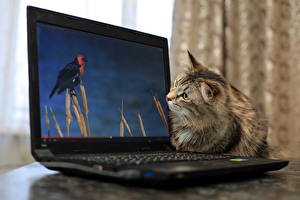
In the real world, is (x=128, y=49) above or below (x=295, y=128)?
above

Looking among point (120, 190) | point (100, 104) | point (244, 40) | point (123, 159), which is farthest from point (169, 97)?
point (244, 40)

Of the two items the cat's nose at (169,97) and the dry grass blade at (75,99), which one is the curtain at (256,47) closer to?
the cat's nose at (169,97)

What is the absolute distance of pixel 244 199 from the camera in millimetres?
429

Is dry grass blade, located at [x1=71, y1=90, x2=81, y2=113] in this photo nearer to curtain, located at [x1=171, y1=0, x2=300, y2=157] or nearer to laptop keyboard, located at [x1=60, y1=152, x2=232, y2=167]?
laptop keyboard, located at [x1=60, y1=152, x2=232, y2=167]

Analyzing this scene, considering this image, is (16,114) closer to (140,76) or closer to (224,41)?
(140,76)

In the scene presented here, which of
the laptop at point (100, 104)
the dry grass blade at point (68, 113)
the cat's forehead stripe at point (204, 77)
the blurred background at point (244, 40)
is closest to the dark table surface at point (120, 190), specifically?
the laptop at point (100, 104)

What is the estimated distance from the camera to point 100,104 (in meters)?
0.79

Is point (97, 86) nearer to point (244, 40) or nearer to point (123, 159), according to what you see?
point (123, 159)

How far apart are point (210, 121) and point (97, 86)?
0.32 meters

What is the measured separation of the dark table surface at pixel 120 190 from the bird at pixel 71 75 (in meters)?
0.21

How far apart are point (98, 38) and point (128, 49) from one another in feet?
0.34

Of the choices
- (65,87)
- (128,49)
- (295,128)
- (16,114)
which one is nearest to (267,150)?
(128,49)

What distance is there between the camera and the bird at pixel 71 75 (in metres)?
0.72

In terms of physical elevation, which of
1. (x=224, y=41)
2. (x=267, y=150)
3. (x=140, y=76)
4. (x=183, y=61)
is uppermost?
(x=224, y=41)
